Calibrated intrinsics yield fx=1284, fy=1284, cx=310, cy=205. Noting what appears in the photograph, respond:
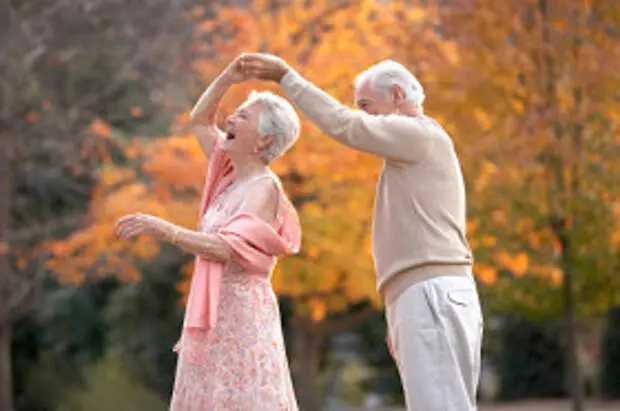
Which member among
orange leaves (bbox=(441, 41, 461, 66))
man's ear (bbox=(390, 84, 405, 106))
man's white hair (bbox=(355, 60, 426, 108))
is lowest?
man's ear (bbox=(390, 84, 405, 106))

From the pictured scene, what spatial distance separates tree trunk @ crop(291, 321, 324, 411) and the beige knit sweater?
962cm

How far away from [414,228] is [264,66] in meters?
0.75

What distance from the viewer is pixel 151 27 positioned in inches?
448

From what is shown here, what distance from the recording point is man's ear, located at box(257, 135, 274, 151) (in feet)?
15.5

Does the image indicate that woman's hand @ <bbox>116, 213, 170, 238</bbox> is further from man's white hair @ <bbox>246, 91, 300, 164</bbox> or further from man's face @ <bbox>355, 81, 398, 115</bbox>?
man's face @ <bbox>355, 81, 398, 115</bbox>

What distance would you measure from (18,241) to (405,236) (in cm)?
1193

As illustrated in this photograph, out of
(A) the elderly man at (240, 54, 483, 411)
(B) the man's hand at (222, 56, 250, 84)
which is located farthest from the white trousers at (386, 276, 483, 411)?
(B) the man's hand at (222, 56, 250, 84)

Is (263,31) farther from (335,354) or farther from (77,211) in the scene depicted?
(335,354)

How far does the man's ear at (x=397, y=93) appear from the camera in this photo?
14.4 feet

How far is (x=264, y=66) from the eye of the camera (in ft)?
14.2

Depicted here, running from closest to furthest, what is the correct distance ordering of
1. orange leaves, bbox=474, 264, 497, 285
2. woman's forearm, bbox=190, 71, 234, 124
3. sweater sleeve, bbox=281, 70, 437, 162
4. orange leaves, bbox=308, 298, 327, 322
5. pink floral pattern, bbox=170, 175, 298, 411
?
sweater sleeve, bbox=281, 70, 437, 162
pink floral pattern, bbox=170, 175, 298, 411
woman's forearm, bbox=190, 71, 234, 124
orange leaves, bbox=474, 264, 497, 285
orange leaves, bbox=308, 298, 327, 322

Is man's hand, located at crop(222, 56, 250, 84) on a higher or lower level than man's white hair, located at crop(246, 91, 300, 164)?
higher

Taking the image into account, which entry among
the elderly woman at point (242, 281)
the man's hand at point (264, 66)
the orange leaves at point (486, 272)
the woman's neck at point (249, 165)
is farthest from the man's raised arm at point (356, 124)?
the orange leaves at point (486, 272)

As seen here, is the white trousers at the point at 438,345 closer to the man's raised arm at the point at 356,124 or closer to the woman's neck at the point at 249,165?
the man's raised arm at the point at 356,124
